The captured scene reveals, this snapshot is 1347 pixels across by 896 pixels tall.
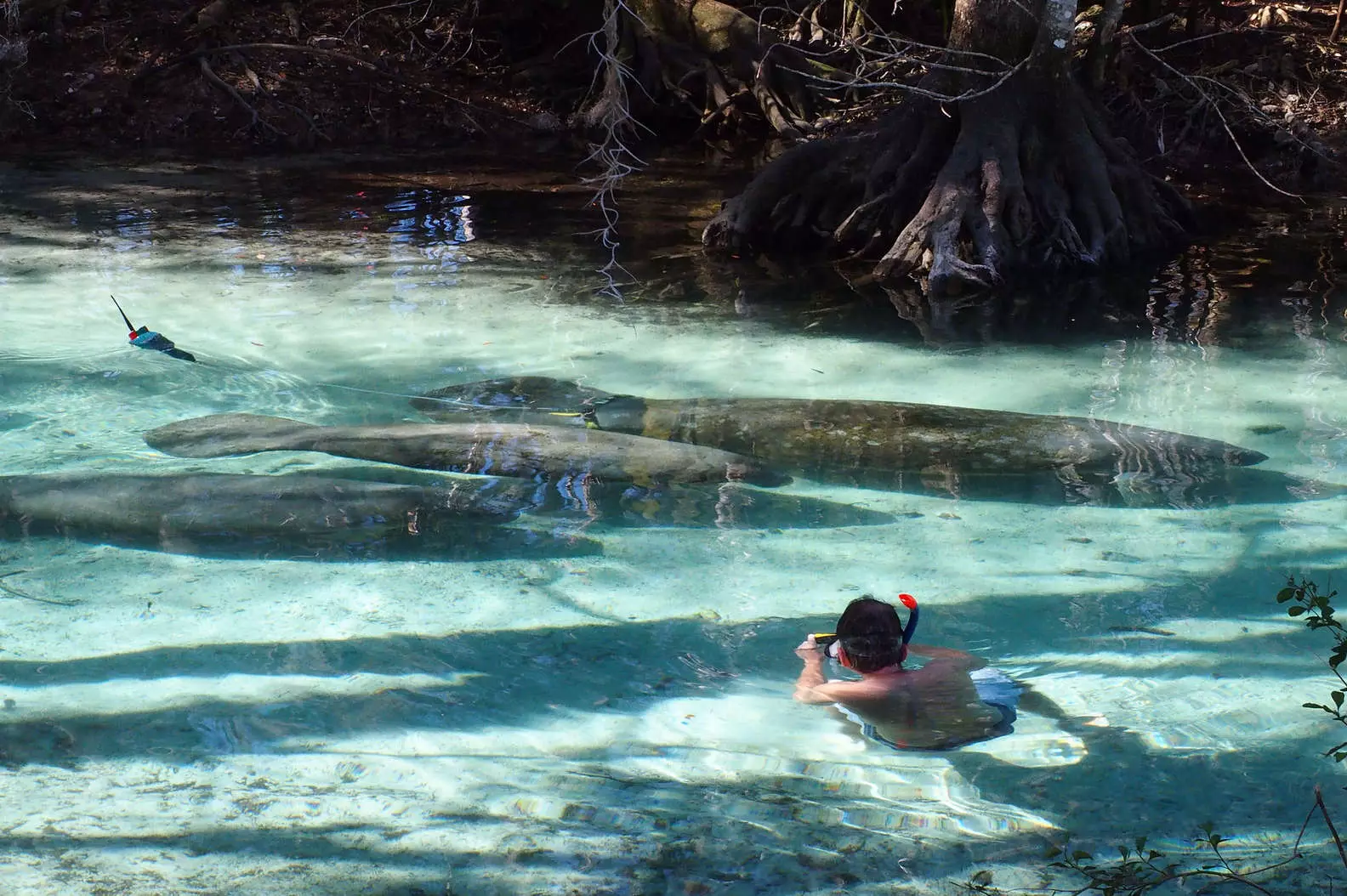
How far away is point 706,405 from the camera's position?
7242 mm

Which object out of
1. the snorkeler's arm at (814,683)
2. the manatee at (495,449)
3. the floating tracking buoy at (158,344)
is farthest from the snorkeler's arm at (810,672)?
the floating tracking buoy at (158,344)

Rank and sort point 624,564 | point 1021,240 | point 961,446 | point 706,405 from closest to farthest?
1. point 624,564
2. point 961,446
3. point 706,405
4. point 1021,240

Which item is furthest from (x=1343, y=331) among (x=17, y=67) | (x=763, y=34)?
(x=17, y=67)

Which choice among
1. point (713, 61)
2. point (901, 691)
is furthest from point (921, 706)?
point (713, 61)

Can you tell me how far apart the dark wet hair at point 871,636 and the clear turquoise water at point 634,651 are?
0.23 metres

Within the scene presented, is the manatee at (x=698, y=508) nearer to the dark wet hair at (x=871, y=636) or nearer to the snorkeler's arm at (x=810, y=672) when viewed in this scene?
the snorkeler's arm at (x=810, y=672)

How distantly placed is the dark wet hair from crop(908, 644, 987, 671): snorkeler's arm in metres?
0.24

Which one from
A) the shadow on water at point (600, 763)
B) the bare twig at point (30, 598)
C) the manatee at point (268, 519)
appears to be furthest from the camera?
the manatee at point (268, 519)

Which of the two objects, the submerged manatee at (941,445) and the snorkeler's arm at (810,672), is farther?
the submerged manatee at (941,445)

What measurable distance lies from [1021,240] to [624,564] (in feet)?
23.2

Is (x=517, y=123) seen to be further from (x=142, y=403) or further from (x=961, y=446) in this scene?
(x=961, y=446)

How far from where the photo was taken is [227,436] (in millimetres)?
6641

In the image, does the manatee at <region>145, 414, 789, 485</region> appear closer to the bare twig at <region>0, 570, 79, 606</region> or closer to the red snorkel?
the bare twig at <region>0, 570, 79, 606</region>

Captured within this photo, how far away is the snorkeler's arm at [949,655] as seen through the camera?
14.6 ft
